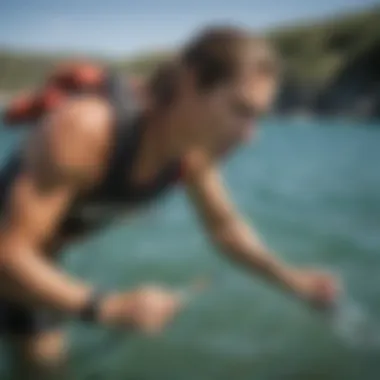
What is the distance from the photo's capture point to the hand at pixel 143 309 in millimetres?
916

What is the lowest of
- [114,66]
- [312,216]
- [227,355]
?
[227,355]

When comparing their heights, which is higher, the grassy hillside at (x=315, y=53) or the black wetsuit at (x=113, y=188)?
the grassy hillside at (x=315, y=53)

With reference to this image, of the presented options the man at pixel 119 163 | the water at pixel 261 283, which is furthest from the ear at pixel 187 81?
the water at pixel 261 283

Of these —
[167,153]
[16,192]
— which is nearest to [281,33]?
[167,153]

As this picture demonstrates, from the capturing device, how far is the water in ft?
3.08

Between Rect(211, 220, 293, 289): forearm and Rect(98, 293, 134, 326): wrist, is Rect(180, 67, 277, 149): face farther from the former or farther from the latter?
Rect(98, 293, 134, 326): wrist

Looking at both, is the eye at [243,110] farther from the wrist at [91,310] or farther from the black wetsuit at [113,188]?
the wrist at [91,310]

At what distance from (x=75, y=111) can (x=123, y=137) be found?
0.22ft

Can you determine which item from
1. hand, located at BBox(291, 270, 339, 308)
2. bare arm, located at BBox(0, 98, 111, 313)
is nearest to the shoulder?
bare arm, located at BBox(0, 98, 111, 313)

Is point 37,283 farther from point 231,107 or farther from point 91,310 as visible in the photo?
point 231,107

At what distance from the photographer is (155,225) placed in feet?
3.10

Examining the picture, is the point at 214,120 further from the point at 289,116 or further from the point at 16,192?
the point at 16,192

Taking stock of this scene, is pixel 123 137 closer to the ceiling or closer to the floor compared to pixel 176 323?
closer to the ceiling

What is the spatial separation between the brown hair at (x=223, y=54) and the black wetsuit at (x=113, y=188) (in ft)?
0.30
